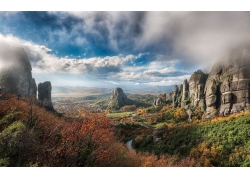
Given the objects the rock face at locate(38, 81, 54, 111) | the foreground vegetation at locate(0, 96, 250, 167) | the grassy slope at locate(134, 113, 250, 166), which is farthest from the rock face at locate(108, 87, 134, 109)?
the grassy slope at locate(134, 113, 250, 166)

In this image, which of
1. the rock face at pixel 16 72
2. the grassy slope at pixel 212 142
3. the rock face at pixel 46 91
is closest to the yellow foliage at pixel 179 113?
the grassy slope at pixel 212 142

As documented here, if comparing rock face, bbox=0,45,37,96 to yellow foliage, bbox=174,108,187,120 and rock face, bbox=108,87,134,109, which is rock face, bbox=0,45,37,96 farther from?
yellow foliage, bbox=174,108,187,120

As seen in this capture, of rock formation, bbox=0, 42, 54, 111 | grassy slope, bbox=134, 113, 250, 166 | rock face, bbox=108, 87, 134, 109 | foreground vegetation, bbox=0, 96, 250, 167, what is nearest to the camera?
foreground vegetation, bbox=0, 96, 250, 167

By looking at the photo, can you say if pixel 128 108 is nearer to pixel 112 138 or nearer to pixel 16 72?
pixel 112 138

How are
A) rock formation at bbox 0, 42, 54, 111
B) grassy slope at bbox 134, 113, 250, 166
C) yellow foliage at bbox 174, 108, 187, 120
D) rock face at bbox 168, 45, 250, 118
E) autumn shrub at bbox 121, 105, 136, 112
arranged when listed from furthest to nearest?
yellow foliage at bbox 174, 108, 187, 120
autumn shrub at bbox 121, 105, 136, 112
rock face at bbox 168, 45, 250, 118
rock formation at bbox 0, 42, 54, 111
grassy slope at bbox 134, 113, 250, 166

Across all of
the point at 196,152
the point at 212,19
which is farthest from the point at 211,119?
the point at 212,19

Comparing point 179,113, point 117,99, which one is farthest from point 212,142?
point 117,99
